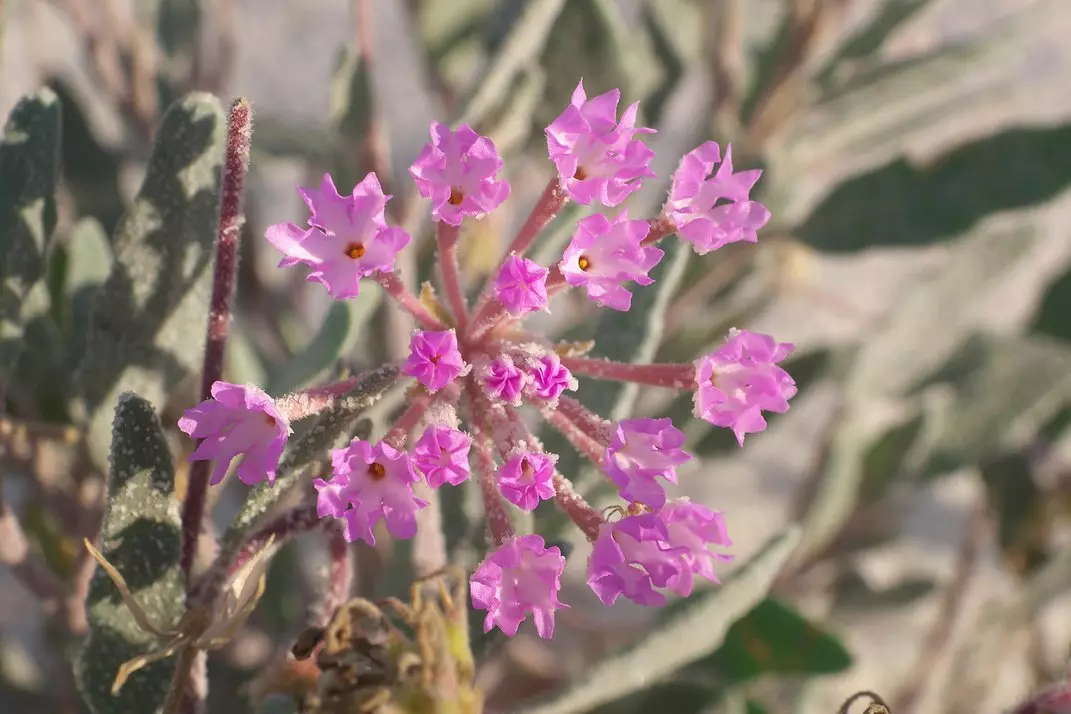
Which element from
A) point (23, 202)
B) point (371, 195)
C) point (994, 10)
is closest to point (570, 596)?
point (23, 202)

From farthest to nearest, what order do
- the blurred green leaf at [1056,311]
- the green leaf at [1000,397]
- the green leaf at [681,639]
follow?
the blurred green leaf at [1056,311] < the green leaf at [1000,397] < the green leaf at [681,639]

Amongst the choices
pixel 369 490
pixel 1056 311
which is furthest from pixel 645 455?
pixel 1056 311

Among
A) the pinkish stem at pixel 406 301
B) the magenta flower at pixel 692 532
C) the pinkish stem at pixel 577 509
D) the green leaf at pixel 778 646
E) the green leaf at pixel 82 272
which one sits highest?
the green leaf at pixel 82 272

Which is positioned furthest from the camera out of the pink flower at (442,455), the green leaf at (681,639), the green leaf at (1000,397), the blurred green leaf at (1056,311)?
the blurred green leaf at (1056,311)

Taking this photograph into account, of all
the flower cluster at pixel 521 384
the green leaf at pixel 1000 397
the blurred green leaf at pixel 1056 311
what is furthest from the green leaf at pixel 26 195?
the blurred green leaf at pixel 1056 311

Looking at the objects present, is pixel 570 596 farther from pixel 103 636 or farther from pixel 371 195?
pixel 371 195

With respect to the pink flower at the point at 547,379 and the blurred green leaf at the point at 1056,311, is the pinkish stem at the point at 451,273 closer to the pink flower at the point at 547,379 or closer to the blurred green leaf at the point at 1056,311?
the pink flower at the point at 547,379

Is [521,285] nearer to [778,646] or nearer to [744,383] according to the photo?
[744,383]
